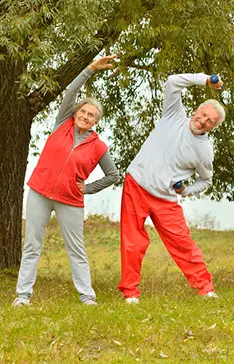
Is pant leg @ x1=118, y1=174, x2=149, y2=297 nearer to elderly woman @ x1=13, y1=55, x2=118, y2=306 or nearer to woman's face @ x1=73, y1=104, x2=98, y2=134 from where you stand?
elderly woman @ x1=13, y1=55, x2=118, y2=306

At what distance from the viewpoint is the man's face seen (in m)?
8.73

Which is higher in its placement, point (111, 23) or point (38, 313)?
point (111, 23)

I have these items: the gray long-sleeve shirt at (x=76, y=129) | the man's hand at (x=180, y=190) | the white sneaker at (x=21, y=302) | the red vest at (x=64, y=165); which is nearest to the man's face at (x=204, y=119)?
the man's hand at (x=180, y=190)

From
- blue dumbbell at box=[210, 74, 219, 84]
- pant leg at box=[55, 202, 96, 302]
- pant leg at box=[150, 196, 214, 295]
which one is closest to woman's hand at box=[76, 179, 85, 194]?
pant leg at box=[55, 202, 96, 302]

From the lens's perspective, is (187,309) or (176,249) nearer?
(187,309)

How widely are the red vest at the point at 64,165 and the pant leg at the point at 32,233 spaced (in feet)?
0.44

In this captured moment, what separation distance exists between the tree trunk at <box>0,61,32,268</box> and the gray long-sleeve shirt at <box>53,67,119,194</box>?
423 cm

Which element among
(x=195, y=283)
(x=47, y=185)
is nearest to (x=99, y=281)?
(x=195, y=283)

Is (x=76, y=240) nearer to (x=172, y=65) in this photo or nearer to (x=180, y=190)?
(x=180, y=190)

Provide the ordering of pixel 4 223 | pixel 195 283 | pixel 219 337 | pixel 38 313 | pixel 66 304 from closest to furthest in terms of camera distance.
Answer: pixel 219 337, pixel 38 313, pixel 66 304, pixel 195 283, pixel 4 223

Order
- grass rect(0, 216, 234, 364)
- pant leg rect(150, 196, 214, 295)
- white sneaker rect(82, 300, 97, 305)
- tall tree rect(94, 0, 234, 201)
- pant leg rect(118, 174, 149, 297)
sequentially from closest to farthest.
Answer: grass rect(0, 216, 234, 364), white sneaker rect(82, 300, 97, 305), pant leg rect(118, 174, 149, 297), pant leg rect(150, 196, 214, 295), tall tree rect(94, 0, 234, 201)

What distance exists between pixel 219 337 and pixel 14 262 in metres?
6.73

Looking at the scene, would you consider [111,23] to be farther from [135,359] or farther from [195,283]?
[135,359]

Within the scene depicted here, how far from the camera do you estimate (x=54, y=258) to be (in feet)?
59.6
